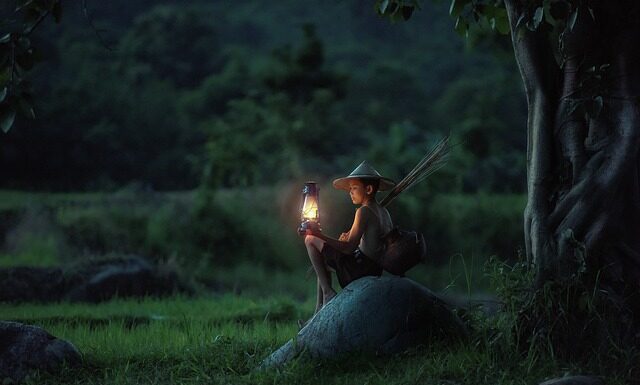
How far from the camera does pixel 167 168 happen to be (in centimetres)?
2683

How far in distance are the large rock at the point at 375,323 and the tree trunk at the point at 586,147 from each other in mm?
847

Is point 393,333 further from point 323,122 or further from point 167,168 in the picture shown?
point 167,168

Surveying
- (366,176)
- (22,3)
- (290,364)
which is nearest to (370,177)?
(366,176)

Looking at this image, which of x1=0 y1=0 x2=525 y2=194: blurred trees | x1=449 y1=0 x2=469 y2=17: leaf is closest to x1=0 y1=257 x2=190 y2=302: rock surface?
x1=0 y1=0 x2=525 y2=194: blurred trees

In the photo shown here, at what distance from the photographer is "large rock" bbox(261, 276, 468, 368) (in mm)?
6633

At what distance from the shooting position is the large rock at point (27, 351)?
6785 millimetres

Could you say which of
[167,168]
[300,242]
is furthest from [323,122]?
[300,242]

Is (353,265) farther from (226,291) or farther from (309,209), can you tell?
(226,291)

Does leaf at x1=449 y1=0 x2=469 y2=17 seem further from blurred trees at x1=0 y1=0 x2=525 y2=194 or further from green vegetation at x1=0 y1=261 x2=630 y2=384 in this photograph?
blurred trees at x1=0 y1=0 x2=525 y2=194

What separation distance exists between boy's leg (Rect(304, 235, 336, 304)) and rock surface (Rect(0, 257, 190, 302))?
21.0 ft

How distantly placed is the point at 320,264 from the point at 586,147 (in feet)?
7.32

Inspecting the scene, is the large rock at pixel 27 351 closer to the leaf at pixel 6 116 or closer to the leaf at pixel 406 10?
the leaf at pixel 6 116

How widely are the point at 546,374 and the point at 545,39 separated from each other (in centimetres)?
261

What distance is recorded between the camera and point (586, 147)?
269 inches
